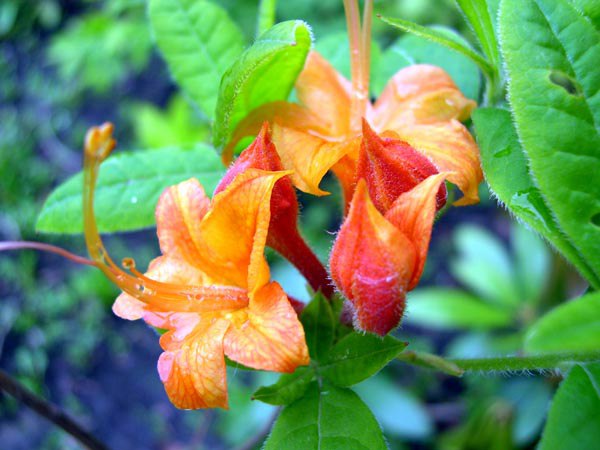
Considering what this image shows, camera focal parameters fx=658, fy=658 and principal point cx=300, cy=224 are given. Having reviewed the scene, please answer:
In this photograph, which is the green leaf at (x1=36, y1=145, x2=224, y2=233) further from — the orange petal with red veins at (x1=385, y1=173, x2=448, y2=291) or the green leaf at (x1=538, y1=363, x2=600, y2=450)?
the green leaf at (x1=538, y1=363, x2=600, y2=450)

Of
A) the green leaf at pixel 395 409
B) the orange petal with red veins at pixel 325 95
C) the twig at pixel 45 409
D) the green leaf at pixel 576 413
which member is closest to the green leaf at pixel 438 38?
the orange petal with red veins at pixel 325 95

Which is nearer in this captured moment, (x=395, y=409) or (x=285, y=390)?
(x=285, y=390)

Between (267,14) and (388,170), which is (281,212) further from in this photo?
(267,14)

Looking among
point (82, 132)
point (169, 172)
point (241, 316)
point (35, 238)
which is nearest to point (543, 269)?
point (169, 172)

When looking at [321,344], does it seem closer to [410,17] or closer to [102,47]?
[410,17]

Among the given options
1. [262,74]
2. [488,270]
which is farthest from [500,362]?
[488,270]

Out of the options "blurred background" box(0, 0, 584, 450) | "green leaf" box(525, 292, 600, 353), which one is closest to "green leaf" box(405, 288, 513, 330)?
"blurred background" box(0, 0, 584, 450)

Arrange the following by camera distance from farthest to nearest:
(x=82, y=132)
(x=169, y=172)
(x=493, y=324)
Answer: (x=82, y=132) → (x=493, y=324) → (x=169, y=172)
